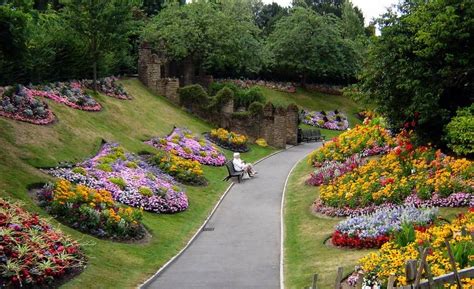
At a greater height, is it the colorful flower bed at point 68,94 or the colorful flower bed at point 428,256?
the colorful flower bed at point 68,94

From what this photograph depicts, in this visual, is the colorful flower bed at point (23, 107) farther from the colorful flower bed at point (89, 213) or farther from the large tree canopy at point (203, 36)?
the large tree canopy at point (203, 36)

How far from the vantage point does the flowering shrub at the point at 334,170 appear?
21688mm

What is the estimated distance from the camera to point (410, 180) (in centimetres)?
1680

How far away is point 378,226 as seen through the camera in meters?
13.6

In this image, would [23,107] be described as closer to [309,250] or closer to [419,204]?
[309,250]

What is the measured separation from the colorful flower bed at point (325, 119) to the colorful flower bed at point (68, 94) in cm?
2626

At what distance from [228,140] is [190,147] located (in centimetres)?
537

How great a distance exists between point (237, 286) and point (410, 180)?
300 inches

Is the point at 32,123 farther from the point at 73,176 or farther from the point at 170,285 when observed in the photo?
the point at 170,285

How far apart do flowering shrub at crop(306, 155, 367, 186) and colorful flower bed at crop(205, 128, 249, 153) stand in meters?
10.3

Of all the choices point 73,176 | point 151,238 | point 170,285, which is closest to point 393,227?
point 170,285

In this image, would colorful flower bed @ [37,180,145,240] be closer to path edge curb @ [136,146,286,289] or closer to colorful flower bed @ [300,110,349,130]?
path edge curb @ [136,146,286,289]

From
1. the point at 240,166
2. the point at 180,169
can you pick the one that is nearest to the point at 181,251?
the point at 180,169

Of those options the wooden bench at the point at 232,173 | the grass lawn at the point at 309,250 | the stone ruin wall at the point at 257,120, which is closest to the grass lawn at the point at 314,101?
the stone ruin wall at the point at 257,120
